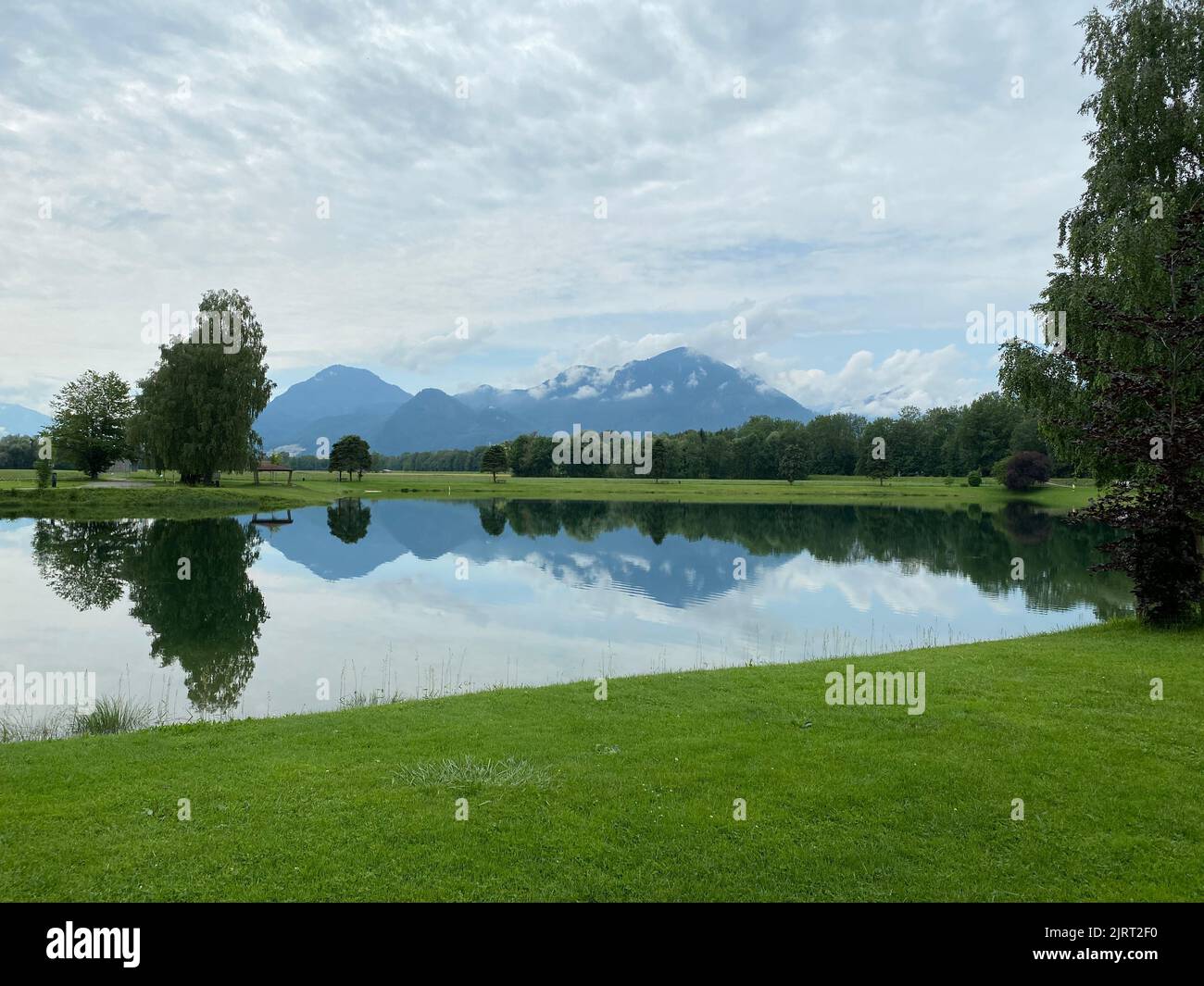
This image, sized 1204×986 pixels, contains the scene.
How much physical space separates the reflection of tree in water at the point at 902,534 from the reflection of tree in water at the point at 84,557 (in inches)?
1010

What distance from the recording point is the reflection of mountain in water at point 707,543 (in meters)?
32.7

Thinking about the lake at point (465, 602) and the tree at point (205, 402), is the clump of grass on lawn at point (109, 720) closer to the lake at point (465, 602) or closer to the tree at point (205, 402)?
the lake at point (465, 602)

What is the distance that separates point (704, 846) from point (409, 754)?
4164 millimetres

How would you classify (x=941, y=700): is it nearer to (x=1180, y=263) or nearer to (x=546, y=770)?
(x=546, y=770)

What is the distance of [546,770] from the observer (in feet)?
28.4

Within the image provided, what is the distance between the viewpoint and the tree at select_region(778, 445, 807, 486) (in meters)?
127

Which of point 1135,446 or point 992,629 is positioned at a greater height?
point 1135,446

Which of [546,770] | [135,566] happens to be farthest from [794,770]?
[135,566]

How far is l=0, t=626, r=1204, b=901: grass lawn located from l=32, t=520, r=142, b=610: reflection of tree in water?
64.3ft

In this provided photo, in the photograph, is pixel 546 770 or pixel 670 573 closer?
pixel 546 770

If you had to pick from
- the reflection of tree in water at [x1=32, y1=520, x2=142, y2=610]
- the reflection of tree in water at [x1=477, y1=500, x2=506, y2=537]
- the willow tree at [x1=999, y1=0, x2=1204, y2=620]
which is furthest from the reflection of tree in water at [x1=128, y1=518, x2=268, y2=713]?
the willow tree at [x1=999, y1=0, x2=1204, y2=620]

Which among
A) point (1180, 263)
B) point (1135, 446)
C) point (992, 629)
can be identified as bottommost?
point (992, 629)

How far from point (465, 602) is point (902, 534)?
3791 cm

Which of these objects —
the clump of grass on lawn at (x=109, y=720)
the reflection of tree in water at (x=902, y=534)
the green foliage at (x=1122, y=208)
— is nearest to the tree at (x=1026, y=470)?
the reflection of tree in water at (x=902, y=534)
